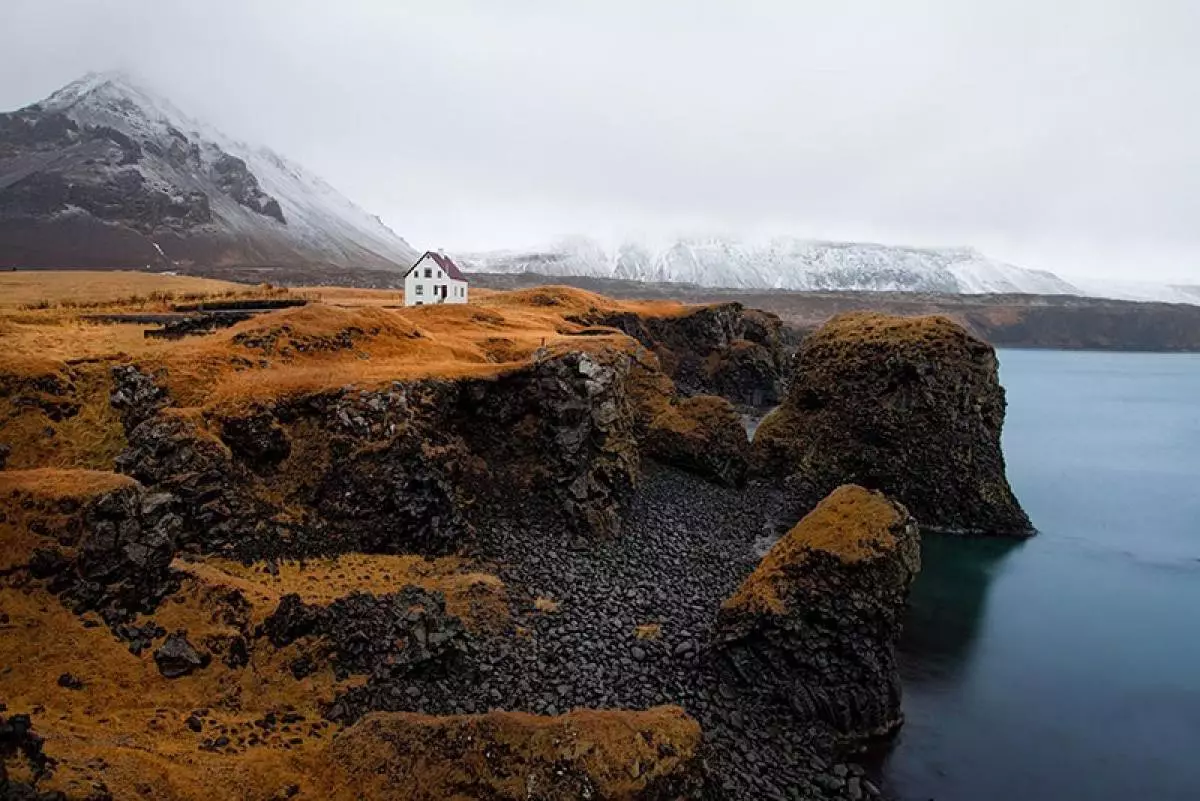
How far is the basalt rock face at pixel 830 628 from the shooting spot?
1037 inches

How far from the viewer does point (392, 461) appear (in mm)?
33781

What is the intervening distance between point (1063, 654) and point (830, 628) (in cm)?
1624

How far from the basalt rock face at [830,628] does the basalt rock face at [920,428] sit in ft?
76.8

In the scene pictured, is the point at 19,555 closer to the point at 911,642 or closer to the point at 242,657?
the point at 242,657

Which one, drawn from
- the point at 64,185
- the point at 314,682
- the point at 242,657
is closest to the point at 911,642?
the point at 314,682

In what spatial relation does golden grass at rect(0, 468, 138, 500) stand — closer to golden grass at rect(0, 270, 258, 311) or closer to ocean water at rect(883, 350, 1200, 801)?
ocean water at rect(883, 350, 1200, 801)

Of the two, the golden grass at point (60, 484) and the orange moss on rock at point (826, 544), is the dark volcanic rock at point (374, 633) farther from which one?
the orange moss on rock at point (826, 544)

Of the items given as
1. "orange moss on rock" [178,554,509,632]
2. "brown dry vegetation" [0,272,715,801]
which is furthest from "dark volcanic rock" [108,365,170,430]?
"orange moss on rock" [178,554,509,632]

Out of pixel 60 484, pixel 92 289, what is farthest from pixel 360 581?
pixel 92 289

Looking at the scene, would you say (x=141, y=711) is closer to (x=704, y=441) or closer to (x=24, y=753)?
(x=24, y=753)

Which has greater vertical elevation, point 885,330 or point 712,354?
point 885,330

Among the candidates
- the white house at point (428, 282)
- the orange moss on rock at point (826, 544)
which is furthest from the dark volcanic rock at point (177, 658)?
the white house at point (428, 282)

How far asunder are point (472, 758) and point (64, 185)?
23347cm

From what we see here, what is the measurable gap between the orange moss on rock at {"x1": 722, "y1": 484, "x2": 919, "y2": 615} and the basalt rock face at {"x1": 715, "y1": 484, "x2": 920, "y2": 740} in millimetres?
45
